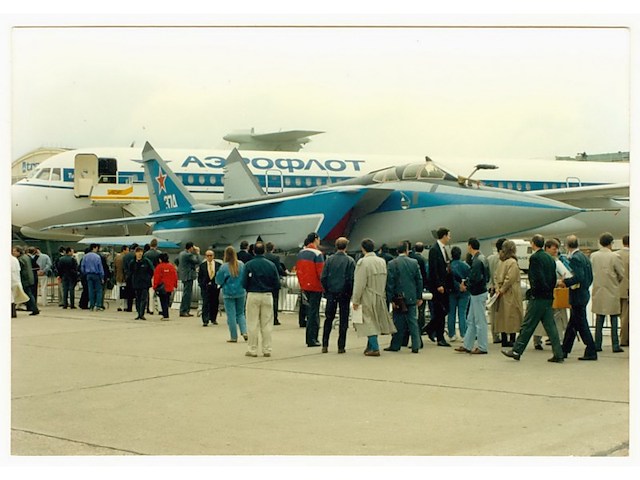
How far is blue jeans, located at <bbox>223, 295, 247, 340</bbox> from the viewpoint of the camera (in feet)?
41.4

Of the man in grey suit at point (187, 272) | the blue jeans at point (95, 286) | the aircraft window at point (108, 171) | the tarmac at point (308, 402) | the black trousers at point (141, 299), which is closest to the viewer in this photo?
the tarmac at point (308, 402)

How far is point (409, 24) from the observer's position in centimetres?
619

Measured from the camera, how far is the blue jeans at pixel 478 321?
11.1 m

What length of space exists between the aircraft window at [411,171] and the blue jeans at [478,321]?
Answer: 612cm

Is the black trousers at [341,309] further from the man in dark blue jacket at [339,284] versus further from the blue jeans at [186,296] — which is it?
the blue jeans at [186,296]

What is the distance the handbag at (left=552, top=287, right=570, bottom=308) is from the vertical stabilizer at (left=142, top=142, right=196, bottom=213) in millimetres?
12826

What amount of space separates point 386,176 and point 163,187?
26.5 feet

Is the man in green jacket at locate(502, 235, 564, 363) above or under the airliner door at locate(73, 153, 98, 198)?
under

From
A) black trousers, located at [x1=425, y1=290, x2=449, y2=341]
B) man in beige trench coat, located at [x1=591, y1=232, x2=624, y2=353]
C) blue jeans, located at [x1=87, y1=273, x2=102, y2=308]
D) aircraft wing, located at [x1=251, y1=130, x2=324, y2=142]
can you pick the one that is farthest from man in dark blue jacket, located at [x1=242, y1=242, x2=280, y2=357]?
aircraft wing, located at [x1=251, y1=130, x2=324, y2=142]

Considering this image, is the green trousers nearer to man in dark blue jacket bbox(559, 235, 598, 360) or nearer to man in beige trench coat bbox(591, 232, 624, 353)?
man in dark blue jacket bbox(559, 235, 598, 360)

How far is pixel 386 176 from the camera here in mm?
17391

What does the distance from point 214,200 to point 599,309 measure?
53.9 ft

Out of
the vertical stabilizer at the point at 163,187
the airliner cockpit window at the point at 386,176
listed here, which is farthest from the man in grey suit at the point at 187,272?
the vertical stabilizer at the point at 163,187

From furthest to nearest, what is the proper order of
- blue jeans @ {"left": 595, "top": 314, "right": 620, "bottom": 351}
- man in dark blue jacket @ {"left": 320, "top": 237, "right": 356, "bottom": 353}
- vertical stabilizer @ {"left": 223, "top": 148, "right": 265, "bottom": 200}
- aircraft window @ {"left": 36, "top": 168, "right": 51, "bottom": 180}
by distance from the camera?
aircraft window @ {"left": 36, "top": 168, "right": 51, "bottom": 180} < vertical stabilizer @ {"left": 223, "top": 148, "right": 265, "bottom": 200} < man in dark blue jacket @ {"left": 320, "top": 237, "right": 356, "bottom": 353} < blue jeans @ {"left": 595, "top": 314, "right": 620, "bottom": 351}
